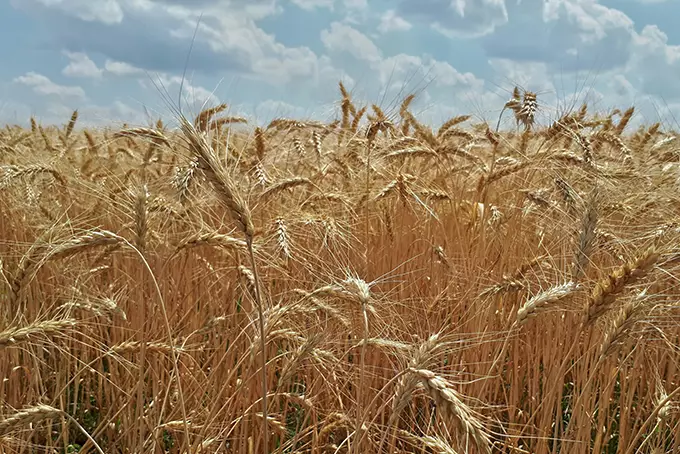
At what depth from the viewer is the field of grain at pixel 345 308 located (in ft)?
5.98

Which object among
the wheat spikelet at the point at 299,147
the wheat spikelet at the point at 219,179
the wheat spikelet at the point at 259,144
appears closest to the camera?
the wheat spikelet at the point at 219,179

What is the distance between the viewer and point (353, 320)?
2.37 m

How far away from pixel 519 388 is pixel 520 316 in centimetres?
124

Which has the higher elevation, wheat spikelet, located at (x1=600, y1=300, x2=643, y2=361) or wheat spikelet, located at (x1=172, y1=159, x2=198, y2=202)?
wheat spikelet, located at (x1=172, y1=159, x2=198, y2=202)

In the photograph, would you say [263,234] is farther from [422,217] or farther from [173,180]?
[422,217]

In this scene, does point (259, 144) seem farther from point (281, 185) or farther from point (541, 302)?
point (541, 302)

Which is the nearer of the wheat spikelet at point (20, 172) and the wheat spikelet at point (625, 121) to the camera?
the wheat spikelet at point (20, 172)

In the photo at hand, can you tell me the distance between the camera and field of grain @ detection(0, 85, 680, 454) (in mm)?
1822

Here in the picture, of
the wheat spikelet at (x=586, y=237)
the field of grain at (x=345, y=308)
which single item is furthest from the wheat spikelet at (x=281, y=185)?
the wheat spikelet at (x=586, y=237)

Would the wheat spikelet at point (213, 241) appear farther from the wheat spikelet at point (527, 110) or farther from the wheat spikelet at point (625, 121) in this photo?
the wheat spikelet at point (625, 121)

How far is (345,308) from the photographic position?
93.0 inches

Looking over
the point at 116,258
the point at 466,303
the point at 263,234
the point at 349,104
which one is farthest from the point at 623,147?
the point at 116,258

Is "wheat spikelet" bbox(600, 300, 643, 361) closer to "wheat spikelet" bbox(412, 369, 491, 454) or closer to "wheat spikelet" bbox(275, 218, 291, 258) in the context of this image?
"wheat spikelet" bbox(412, 369, 491, 454)

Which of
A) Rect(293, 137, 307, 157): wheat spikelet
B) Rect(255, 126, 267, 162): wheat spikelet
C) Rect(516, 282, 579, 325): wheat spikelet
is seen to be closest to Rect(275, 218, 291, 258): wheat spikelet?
Rect(516, 282, 579, 325): wheat spikelet
